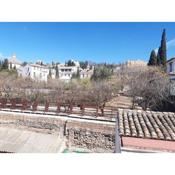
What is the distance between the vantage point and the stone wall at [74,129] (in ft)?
26.8

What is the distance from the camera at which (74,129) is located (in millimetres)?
8648

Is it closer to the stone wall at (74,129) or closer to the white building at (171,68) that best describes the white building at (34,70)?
the white building at (171,68)

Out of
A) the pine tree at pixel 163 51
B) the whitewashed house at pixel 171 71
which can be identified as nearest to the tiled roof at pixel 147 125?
the whitewashed house at pixel 171 71

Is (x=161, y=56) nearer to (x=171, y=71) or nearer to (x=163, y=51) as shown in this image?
(x=163, y=51)

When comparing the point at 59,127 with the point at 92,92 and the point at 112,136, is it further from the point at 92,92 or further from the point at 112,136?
the point at 92,92

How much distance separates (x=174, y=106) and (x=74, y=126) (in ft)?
11.9

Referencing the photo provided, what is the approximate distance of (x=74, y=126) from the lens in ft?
28.5

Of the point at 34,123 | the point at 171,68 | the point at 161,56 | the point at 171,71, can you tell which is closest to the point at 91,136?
the point at 34,123

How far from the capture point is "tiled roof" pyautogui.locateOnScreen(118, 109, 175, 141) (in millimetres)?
3051

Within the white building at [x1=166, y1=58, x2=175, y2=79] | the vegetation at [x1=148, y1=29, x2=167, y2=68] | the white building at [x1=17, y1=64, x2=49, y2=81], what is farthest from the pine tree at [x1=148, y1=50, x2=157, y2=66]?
the white building at [x1=17, y1=64, x2=49, y2=81]

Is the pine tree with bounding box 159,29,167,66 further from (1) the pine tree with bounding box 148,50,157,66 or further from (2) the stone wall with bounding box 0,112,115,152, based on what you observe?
(2) the stone wall with bounding box 0,112,115,152

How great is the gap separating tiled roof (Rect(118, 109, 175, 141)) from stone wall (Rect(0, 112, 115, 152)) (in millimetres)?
3897

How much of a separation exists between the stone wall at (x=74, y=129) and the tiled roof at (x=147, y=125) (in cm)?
390
